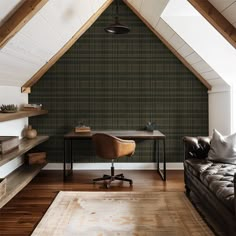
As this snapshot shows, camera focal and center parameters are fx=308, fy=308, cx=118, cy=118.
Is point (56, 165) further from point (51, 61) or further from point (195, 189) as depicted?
point (195, 189)

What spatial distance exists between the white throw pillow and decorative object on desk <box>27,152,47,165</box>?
275 centimetres

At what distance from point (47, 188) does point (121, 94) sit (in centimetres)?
208

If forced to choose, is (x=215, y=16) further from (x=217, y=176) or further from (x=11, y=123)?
(x=11, y=123)

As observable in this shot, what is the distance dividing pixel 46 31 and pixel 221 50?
2.36 metres

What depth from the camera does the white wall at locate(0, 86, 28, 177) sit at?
421cm

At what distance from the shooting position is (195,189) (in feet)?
11.3

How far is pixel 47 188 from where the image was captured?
428 cm

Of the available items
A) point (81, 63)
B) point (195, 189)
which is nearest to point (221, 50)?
point (195, 189)

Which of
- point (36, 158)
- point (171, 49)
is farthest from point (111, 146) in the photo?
point (171, 49)

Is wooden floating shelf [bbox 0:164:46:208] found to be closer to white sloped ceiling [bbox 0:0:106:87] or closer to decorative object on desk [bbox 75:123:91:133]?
decorative object on desk [bbox 75:123:91:133]

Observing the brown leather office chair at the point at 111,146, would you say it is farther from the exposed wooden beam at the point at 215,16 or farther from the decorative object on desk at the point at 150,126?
the exposed wooden beam at the point at 215,16

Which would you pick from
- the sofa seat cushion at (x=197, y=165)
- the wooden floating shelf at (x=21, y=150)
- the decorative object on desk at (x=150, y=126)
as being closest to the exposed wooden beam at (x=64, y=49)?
the wooden floating shelf at (x=21, y=150)

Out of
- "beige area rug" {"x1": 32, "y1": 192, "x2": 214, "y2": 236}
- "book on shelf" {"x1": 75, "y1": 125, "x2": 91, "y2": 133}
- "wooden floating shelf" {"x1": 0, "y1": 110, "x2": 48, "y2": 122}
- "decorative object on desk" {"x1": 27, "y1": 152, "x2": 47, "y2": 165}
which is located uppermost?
"wooden floating shelf" {"x1": 0, "y1": 110, "x2": 48, "y2": 122}

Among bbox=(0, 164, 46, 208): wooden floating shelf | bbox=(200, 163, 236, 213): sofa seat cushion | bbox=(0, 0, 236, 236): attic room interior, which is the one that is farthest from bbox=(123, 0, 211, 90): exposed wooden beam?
bbox=(0, 164, 46, 208): wooden floating shelf
